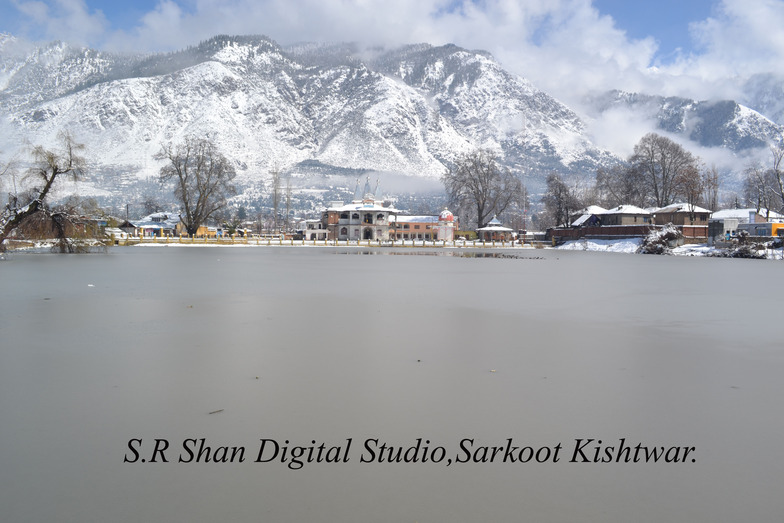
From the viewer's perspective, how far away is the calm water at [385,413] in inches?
145

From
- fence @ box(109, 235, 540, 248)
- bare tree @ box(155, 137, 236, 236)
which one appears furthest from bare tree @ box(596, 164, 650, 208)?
bare tree @ box(155, 137, 236, 236)

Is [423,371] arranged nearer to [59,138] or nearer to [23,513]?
[23,513]

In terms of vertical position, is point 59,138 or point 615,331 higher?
point 59,138

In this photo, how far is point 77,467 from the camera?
410cm

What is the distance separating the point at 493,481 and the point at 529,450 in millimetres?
652

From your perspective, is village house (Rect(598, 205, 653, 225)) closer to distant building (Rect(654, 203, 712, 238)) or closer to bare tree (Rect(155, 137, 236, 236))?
distant building (Rect(654, 203, 712, 238))

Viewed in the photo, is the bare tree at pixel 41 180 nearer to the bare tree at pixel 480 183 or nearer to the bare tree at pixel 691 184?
the bare tree at pixel 480 183

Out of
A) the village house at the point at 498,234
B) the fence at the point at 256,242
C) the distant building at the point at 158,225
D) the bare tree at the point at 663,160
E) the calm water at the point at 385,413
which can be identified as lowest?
the calm water at the point at 385,413

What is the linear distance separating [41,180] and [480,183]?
69.7m

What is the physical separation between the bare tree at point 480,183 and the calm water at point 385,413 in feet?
272

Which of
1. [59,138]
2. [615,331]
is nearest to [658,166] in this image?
[59,138]

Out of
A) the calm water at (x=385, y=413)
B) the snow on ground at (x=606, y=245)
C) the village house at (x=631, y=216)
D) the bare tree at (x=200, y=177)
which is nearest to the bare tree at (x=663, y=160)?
the village house at (x=631, y=216)

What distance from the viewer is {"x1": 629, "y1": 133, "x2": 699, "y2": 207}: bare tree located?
80.6m

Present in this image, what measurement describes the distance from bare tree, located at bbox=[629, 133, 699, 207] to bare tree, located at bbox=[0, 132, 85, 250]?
72898mm
